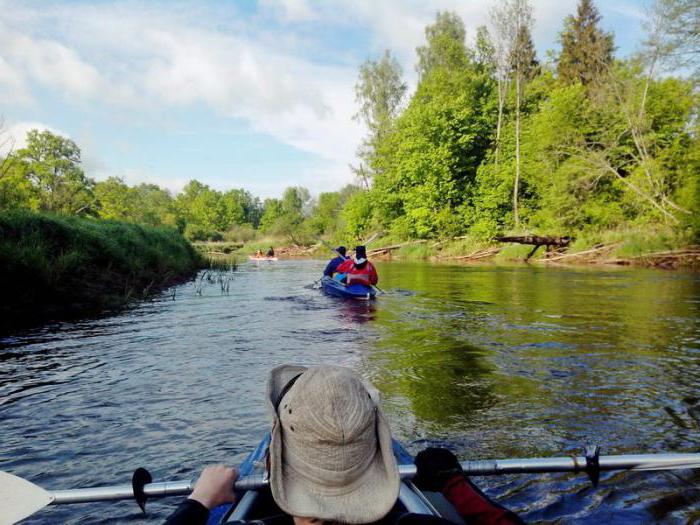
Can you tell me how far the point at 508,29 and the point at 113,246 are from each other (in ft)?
86.4

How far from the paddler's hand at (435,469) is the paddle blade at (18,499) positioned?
4.94 feet

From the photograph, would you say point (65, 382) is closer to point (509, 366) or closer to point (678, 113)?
point (509, 366)

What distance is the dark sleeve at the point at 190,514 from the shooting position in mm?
1565

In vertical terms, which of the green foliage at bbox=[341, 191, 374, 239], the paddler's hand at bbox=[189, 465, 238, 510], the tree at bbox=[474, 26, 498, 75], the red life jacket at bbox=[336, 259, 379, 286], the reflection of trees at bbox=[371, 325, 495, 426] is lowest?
the reflection of trees at bbox=[371, 325, 495, 426]

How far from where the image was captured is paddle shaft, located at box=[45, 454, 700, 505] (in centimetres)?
212

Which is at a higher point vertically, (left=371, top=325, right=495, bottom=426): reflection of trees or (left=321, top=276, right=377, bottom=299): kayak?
(left=321, top=276, right=377, bottom=299): kayak

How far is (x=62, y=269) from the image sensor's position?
9078 mm

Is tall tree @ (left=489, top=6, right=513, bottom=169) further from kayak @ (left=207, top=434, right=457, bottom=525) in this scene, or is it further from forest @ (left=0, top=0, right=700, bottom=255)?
kayak @ (left=207, top=434, right=457, bottom=525)

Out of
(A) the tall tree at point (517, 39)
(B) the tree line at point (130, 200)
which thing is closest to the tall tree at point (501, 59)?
(A) the tall tree at point (517, 39)

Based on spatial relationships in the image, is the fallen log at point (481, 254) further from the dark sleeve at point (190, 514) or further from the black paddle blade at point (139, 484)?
the dark sleeve at point (190, 514)

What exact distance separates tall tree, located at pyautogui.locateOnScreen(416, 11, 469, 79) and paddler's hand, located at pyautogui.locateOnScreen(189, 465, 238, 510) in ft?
129

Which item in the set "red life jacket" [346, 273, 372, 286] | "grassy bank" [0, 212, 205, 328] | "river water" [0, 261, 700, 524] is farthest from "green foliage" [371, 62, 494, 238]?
"river water" [0, 261, 700, 524]

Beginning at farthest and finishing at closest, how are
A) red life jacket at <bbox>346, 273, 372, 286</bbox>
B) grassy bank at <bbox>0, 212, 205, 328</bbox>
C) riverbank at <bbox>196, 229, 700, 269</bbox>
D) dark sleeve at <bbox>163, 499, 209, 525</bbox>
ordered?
riverbank at <bbox>196, 229, 700, 269</bbox>
red life jacket at <bbox>346, 273, 372, 286</bbox>
grassy bank at <bbox>0, 212, 205, 328</bbox>
dark sleeve at <bbox>163, 499, 209, 525</bbox>

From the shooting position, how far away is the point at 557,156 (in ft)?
89.0
